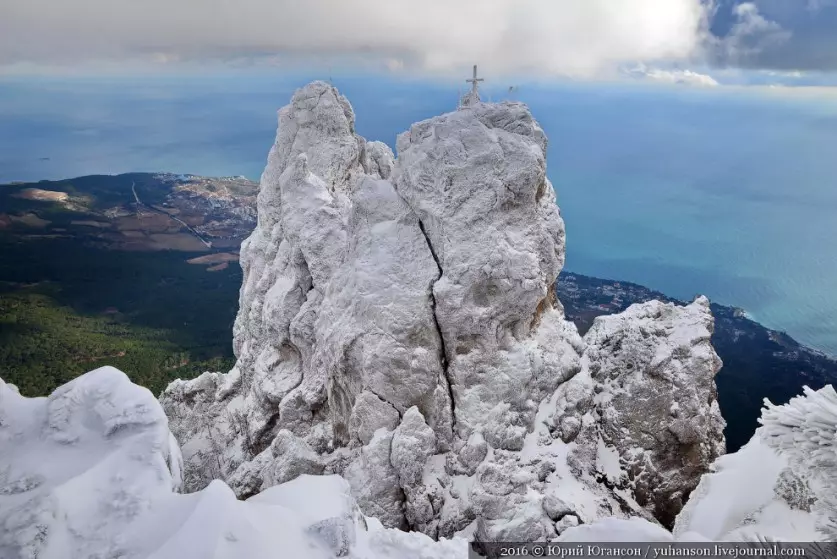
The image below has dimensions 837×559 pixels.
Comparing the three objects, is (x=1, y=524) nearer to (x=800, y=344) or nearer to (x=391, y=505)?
(x=391, y=505)

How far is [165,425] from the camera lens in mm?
9727

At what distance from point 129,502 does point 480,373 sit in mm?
10630

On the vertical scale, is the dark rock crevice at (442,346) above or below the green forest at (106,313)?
above

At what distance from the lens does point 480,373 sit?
650 inches

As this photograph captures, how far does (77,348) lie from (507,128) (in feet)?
131

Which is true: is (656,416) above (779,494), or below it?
below

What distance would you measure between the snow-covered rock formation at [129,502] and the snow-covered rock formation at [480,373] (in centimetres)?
575

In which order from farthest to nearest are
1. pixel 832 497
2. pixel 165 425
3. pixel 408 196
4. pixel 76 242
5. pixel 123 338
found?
pixel 76 242 < pixel 123 338 < pixel 408 196 < pixel 165 425 < pixel 832 497

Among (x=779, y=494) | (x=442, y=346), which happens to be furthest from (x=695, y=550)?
(x=442, y=346)

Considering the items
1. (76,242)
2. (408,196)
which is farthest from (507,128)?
(76,242)

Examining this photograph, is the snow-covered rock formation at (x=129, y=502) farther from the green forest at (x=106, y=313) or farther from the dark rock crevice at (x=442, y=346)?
the green forest at (x=106, y=313)

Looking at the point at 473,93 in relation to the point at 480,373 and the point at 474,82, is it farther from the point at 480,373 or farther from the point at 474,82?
the point at 480,373

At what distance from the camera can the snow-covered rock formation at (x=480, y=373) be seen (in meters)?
15.8

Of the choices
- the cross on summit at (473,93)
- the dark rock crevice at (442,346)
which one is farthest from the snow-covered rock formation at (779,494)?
the cross on summit at (473,93)
